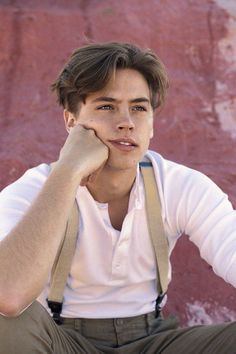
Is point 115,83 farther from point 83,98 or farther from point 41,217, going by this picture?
point 41,217

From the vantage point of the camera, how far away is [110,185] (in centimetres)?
235

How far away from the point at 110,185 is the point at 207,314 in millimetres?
1223

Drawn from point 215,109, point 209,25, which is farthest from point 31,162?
point 209,25

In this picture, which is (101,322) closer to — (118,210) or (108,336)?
(108,336)

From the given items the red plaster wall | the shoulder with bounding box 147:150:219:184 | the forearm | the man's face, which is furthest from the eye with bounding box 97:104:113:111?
the red plaster wall

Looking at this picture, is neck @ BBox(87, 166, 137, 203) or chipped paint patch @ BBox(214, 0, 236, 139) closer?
neck @ BBox(87, 166, 137, 203)

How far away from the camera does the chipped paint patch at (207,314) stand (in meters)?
3.30

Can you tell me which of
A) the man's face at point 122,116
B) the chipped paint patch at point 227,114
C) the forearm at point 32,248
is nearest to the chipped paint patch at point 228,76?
the chipped paint patch at point 227,114

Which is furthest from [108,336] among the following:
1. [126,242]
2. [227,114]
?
[227,114]

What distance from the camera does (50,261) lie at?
1.95m

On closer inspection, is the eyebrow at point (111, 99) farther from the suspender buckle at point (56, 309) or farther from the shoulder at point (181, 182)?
the suspender buckle at point (56, 309)

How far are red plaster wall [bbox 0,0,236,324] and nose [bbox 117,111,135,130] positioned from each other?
54.6 inches

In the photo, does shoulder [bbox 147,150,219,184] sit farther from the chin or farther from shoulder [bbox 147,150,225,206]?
the chin

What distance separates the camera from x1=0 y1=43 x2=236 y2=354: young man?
7.12ft
